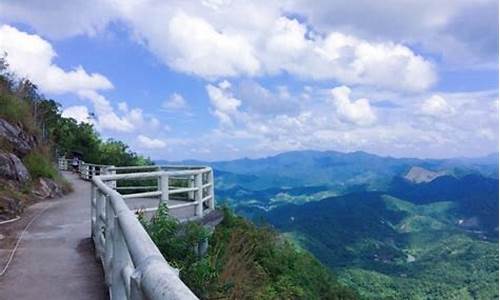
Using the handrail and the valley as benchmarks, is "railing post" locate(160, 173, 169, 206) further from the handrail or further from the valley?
the valley

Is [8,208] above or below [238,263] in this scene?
above

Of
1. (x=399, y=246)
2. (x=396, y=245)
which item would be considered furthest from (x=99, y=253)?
(x=396, y=245)

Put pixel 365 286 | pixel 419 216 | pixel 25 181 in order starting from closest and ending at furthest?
pixel 25 181 → pixel 365 286 → pixel 419 216

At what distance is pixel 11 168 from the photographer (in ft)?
55.8

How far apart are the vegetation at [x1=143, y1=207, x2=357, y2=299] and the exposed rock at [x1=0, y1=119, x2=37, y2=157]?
8728 mm

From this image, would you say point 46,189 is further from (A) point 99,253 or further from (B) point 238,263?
(A) point 99,253

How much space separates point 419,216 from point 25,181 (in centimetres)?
16735

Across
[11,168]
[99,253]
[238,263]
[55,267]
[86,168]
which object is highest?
[11,168]

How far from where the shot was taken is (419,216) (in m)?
173

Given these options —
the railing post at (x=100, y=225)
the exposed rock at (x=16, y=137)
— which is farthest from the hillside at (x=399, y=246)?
the railing post at (x=100, y=225)

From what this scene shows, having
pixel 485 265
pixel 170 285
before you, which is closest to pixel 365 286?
pixel 485 265

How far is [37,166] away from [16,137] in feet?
4.18

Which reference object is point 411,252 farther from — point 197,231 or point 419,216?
point 197,231

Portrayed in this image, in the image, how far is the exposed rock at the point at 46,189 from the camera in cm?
1839
